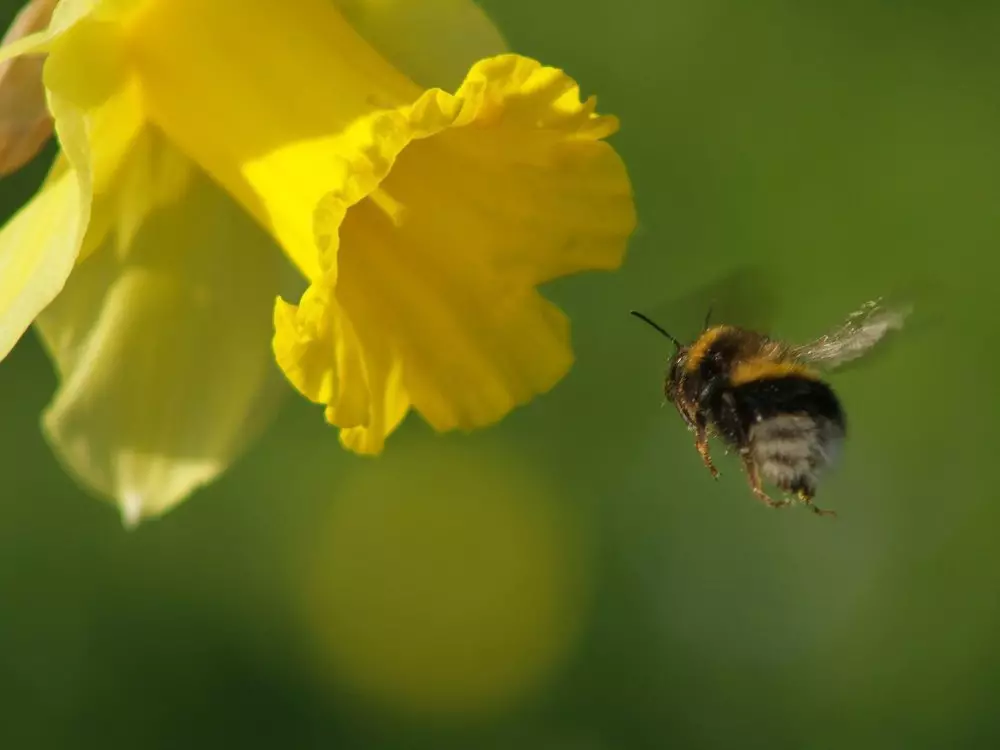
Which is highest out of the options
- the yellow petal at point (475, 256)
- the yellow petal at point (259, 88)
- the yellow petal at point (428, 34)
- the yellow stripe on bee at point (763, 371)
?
the yellow petal at point (259, 88)

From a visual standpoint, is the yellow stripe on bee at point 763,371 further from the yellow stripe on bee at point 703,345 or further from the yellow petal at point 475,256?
the yellow petal at point 475,256

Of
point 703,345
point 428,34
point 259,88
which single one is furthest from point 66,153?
point 703,345

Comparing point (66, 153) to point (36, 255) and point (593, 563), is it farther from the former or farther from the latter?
point (593, 563)

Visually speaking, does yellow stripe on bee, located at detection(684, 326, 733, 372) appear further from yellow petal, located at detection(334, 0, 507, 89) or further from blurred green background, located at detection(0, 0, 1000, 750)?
blurred green background, located at detection(0, 0, 1000, 750)

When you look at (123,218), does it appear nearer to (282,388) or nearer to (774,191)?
(282,388)

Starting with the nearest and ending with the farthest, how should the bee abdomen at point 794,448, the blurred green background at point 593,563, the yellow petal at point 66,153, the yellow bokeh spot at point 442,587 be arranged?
the yellow petal at point 66,153, the bee abdomen at point 794,448, the blurred green background at point 593,563, the yellow bokeh spot at point 442,587

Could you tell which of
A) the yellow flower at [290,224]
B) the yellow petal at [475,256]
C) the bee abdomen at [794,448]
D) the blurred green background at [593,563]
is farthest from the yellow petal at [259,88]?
the blurred green background at [593,563]
